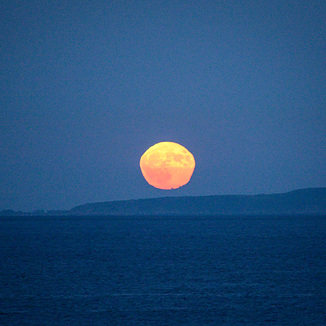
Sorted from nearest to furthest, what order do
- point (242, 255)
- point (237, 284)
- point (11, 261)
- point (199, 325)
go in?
1. point (199, 325)
2. point (237, 284)
3. point (11, 261)
4. point (242, 255)

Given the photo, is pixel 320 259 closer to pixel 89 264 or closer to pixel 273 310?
pixel 89 264

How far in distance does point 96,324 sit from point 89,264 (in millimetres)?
27127

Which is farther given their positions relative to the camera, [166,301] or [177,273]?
[177,273]

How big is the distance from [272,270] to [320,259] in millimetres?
12459

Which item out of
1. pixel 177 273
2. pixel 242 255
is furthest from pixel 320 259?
pixel 177 273

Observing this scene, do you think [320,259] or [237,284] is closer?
[237,284]

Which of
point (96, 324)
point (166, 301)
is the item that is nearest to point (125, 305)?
point (166, 301)

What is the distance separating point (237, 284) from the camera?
35.2 metres

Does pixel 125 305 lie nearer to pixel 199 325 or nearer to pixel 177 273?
pixel 199 325

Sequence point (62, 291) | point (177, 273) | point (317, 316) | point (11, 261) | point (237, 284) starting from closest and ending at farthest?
1. point (317, 316)
2. point (62, 291)
3. point (237, 284)
4. point (177, 273)
5. point (11, 261)

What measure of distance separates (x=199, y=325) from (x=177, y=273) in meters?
18.8

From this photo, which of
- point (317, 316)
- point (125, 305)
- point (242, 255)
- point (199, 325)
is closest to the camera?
point (199, 325)

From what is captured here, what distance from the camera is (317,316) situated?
2455 cm

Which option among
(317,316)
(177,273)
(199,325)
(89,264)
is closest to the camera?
(199,325)
